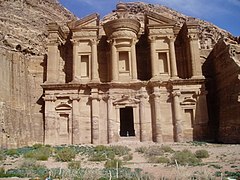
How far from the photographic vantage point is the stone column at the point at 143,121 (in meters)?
27.1

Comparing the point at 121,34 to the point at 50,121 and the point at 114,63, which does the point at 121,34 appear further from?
the point at 50,121

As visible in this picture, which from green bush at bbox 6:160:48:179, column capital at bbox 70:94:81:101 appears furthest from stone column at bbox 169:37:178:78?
green bush at bbox 6:160:48:179

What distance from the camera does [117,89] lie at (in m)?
28.1

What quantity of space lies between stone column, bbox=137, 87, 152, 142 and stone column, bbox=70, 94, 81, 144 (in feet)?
17.9

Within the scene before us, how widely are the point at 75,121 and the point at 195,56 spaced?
494 inches

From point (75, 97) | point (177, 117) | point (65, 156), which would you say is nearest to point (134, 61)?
point (75, 97)

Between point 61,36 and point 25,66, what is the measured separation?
15.8 feet

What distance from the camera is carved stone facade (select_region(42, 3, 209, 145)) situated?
27.5 meters

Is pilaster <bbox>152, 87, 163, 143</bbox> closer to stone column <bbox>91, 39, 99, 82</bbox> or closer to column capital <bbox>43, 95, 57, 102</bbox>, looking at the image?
stone column <bbox>91, 39, 99, 82</bbox>

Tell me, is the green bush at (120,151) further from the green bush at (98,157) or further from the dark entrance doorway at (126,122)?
the dark entrance doorway at (126,122)

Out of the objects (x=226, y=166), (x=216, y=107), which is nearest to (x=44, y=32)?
(x=216, y=107)

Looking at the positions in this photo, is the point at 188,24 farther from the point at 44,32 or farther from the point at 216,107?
the point at 44,32

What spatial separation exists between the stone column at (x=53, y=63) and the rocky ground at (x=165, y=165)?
31.6 ft

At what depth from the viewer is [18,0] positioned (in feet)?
127
